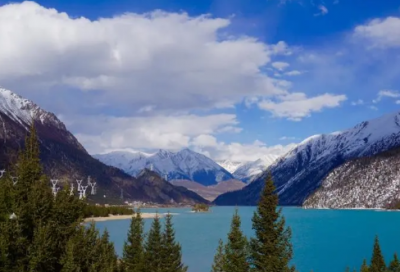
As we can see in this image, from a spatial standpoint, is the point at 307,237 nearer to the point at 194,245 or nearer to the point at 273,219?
the point at 194,245

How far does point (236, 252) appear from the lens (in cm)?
5169

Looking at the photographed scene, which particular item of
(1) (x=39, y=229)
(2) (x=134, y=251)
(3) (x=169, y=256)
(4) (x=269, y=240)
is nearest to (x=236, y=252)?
(4) (x=269, y=240)

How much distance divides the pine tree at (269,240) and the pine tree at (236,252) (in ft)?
3.35

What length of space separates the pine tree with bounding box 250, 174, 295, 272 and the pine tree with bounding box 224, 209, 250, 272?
102 cm

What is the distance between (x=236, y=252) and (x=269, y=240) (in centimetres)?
461

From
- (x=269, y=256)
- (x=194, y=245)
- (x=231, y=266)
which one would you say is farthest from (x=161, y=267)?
(x=194, y=245)

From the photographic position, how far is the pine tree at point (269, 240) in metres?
48.2

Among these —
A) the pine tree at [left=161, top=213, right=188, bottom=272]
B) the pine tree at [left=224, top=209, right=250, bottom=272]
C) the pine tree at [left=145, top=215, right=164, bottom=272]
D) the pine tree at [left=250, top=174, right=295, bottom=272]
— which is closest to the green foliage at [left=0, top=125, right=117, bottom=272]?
the pine tree at [left=224, top=209, right=250, bottom=272]

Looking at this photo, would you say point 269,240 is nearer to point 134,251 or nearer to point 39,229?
point 39,229

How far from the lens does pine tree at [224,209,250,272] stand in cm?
5047

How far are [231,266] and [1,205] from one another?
24.9 metres

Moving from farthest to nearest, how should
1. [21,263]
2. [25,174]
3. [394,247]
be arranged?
[394,247], [25,174], [21,263]

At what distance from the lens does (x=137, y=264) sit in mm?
63156

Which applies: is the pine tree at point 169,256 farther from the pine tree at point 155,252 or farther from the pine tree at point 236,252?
the pine tree at point 236,252
